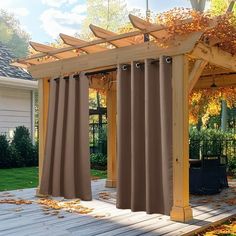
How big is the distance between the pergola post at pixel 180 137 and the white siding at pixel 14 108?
999 cm

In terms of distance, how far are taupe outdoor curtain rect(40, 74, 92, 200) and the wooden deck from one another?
0.57m

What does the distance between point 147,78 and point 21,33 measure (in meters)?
47.5

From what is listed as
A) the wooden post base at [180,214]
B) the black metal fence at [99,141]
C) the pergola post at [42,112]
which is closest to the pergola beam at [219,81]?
the pergola post at [42,112]

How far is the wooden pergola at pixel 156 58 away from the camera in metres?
6.12

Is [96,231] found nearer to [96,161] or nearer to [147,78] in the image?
[147,78]

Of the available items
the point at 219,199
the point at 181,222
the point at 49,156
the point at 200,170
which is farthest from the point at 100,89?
the point at 181,222

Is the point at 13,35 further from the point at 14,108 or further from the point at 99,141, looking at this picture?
the point at 99,141

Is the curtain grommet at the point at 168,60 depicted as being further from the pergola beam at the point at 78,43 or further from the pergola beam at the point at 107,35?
the pergola beam at the point at 78,43

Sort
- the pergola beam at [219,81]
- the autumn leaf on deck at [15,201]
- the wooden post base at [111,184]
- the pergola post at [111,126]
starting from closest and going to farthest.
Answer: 1. the autumn leaf on deck at [15,201]
2. the pergola beam at [219,81]
3. the wooden post base at [111,184]
4. the pergola post at [111,126]

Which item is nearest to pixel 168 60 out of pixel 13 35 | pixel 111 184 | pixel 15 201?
pixel 15 201

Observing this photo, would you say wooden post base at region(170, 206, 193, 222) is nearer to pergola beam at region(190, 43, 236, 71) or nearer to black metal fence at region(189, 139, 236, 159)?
pergola beam at region(190, 43, 236, 71)

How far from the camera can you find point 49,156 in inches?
322

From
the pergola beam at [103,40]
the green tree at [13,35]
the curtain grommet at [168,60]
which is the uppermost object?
the green tree at [13,35]

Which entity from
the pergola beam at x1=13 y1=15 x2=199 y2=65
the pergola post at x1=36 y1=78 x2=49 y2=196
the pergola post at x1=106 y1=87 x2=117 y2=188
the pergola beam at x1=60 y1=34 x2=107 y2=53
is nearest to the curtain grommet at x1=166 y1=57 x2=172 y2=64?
the pergola beam at x1=13 y1=15 x2=199 y2=65
